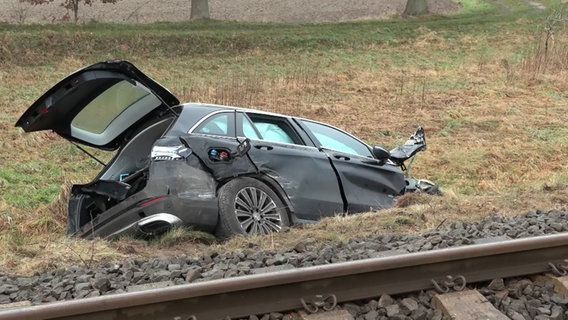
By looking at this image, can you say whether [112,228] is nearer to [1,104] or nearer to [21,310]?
[21,310]

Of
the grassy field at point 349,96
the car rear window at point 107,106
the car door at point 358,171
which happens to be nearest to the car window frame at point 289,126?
the car door at point 358,171

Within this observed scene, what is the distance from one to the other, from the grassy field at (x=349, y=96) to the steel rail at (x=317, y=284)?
1712 millimetres

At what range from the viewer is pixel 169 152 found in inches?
274

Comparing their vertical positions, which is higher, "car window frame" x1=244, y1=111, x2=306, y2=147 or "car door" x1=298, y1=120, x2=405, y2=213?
"car window frame" x1=244, y1=111, x2=306, y2=147

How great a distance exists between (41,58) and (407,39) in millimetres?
16153

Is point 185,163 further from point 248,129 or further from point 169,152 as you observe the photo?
point 248,129

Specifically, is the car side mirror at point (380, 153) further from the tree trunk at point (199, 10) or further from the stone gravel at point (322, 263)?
the tree trunk at point (199, 10)

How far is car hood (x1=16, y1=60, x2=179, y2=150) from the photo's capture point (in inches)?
270

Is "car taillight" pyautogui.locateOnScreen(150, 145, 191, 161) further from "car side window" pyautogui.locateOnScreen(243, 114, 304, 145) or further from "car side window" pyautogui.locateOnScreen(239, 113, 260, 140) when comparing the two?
"car side window" pyautogui.locateOnScreen(243, 114, 304, 145)

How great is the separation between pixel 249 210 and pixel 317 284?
257 centimetres

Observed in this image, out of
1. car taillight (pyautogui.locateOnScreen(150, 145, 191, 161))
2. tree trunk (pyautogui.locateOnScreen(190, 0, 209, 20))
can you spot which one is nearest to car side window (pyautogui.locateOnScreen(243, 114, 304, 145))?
car taillight (pyautogui.locateOnScreen(150, 145, 191, 161))

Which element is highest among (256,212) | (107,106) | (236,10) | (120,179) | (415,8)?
(415,8)

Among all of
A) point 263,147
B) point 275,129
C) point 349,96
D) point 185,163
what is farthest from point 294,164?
point 349,96

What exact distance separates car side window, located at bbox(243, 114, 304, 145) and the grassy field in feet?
4.17
